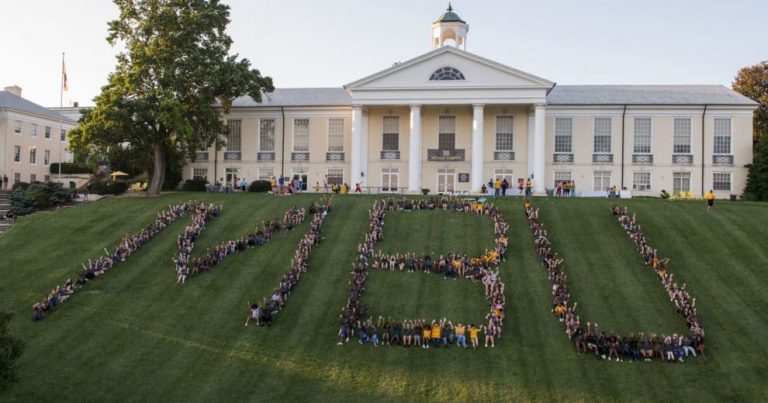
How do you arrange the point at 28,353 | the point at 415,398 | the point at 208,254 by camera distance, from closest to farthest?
the point at 415,398
the point at 28,353
the point at 208,254

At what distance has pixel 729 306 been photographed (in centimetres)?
3048

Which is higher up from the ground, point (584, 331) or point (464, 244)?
point (464, 244)

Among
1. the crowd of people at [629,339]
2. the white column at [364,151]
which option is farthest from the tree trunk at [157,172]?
the crowd of people at [629,339]

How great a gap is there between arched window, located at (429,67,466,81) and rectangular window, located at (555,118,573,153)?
10064 mm

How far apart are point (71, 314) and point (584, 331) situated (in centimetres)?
2258

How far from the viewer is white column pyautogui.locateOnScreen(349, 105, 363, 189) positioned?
55.1 metres

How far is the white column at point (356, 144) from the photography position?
181 ft

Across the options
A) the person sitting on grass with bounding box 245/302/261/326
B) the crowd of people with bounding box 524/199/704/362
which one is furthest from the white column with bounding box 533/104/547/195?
the person sitting on grass with bounding box 245/302/261/326

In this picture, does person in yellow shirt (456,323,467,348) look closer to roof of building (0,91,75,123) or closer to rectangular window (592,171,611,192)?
rectangular window (592,171,611,192)

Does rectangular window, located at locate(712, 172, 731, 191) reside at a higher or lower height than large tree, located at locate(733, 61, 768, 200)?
lower

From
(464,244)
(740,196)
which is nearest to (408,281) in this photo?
(464,244)

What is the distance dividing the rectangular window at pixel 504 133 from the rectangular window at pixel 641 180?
10.8m

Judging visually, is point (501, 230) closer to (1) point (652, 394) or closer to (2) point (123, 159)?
(1) point (652, 394)

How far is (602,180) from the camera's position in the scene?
57.0 metres
